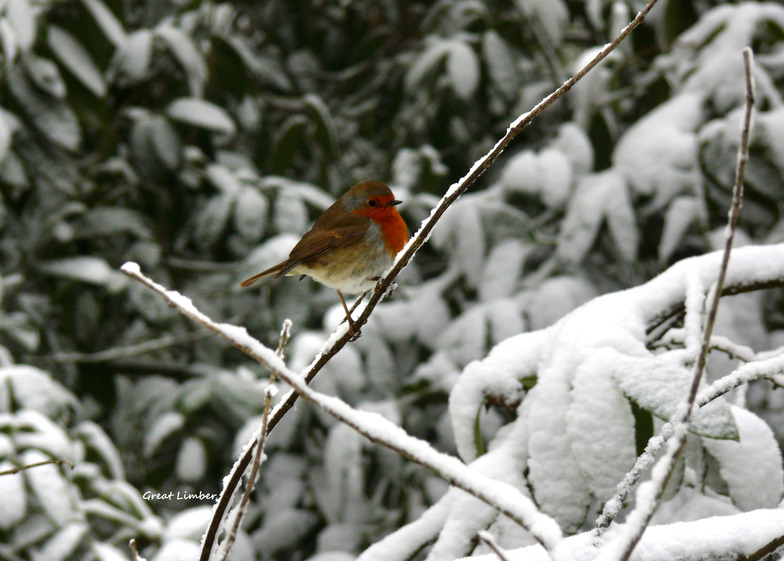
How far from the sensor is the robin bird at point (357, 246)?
190 centimetres

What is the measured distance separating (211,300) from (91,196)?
28.9 inches

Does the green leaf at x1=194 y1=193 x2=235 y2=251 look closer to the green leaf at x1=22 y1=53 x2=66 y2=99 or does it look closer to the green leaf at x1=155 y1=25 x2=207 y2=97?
the green leaf at x1=155 y1=25 x2=207 y2=97

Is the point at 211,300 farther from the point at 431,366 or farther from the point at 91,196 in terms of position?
the point at 431,366

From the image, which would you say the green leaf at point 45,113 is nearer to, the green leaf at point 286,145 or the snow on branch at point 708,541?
the green leaf at point 286,145

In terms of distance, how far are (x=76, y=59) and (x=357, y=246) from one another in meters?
1.52

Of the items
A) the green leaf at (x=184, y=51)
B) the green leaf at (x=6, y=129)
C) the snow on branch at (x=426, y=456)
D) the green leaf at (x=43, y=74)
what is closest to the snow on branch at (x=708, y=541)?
the snow on branch at (x=426, y=456)

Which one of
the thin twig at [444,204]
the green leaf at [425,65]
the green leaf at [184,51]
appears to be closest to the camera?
the thin twig at [444,204]

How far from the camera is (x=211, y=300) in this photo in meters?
3.56

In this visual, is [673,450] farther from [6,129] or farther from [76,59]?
[76,59]

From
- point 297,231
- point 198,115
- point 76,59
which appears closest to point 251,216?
point 297,231

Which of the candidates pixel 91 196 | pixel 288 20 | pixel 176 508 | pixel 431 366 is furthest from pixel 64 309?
pixel 288 20

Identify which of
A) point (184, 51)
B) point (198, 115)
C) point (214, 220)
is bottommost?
point (214, 220)

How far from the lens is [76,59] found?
270 centimetres

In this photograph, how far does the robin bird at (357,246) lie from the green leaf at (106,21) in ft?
4.75
